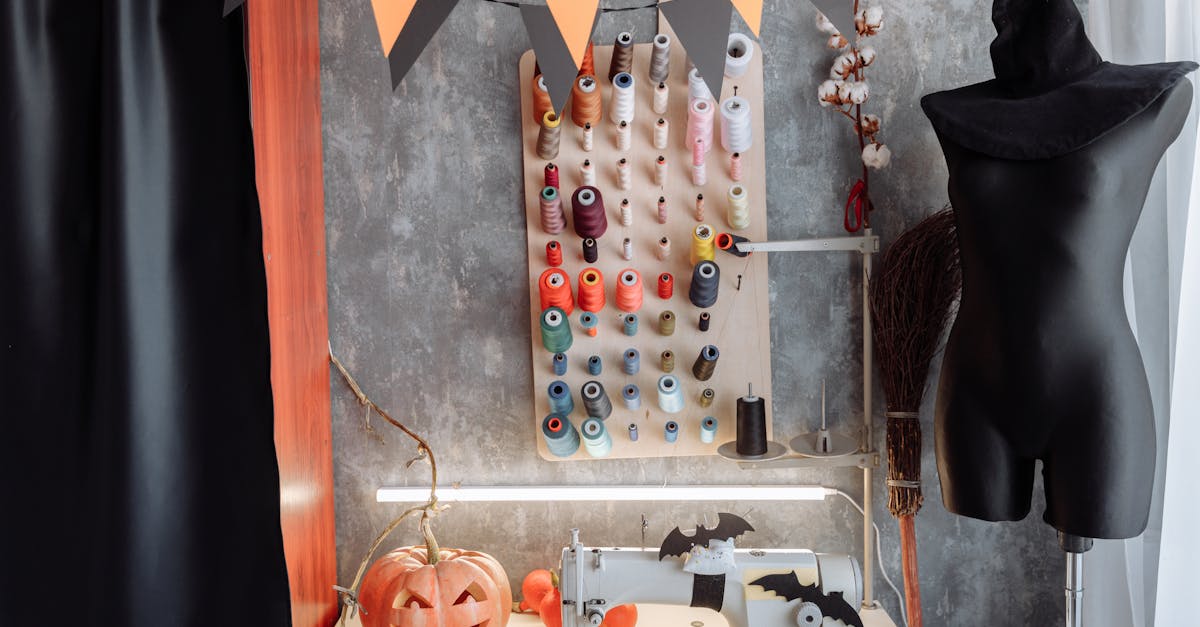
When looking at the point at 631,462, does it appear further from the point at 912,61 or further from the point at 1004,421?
the point at 912,61

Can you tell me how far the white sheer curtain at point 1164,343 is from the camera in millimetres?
1416

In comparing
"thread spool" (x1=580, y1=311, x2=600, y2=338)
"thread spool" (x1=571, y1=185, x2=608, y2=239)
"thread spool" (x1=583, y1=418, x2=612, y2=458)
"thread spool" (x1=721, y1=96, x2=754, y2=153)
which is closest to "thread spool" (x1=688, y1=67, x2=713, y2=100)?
"thread spool" (x1=721, y1=96, x2=754, y2=153)

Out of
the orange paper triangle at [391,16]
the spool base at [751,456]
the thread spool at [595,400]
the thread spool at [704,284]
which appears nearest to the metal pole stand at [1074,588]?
the spool base at [751,456]

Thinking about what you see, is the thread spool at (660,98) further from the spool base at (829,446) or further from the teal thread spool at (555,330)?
the spool base at (829,446)

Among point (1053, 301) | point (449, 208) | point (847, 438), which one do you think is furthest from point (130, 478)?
point (1053, 301)

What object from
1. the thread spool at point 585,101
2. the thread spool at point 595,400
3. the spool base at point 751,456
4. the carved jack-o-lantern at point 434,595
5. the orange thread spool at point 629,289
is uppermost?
the thread spool at point 585,101

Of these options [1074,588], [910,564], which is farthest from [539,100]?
[1074,588]

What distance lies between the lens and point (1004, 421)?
59.9 inches

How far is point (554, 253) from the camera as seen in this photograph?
6.55 ft

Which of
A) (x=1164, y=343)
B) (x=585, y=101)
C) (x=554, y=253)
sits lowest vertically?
(x=1164, y=343)

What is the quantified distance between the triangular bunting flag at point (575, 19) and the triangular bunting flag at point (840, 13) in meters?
0.28

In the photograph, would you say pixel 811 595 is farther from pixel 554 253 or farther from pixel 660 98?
pixel 660 98

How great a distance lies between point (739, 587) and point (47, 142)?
1.51 meters

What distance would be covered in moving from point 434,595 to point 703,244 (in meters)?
0.96
